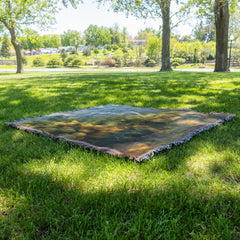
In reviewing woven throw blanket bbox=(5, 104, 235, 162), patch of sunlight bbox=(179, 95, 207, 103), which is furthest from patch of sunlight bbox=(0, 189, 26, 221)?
patch of sunlight bbox=(179, 95, 207, 103)

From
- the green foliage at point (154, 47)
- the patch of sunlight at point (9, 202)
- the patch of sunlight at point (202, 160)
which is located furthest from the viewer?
the green foliage at point (154, 47)

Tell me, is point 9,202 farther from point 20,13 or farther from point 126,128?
point 20,13

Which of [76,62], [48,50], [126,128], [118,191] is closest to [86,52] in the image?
[76,62]

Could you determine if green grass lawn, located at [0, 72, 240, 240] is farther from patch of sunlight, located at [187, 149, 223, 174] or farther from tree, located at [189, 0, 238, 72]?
tree, located at [189, 0, 238, 72]

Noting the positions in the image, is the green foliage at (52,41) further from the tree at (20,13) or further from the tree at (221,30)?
the tree at (221,30)

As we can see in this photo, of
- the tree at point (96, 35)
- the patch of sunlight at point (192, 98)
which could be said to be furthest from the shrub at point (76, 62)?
the patch of sunlight at point (192, 98)

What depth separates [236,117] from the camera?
12.5 ft

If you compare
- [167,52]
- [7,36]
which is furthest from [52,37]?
[167,52]

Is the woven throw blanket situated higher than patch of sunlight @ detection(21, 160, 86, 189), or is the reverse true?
the woven throw blanket

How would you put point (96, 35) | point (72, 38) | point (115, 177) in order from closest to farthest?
point (115, 177), point (96, 35), point (72, 38)

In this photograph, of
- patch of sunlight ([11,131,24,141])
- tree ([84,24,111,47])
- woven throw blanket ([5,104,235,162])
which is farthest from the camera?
tree ([84,24,111,47])

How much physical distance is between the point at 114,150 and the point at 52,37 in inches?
4273

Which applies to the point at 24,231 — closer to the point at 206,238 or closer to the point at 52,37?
the point at 206,238

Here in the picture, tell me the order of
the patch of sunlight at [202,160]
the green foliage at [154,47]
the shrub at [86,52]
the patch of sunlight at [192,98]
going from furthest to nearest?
the shrub at [86,52] → the green foliage at [154,47] → the patch of sunlight at [192,98] → the patch of sunlight at [202,160]
